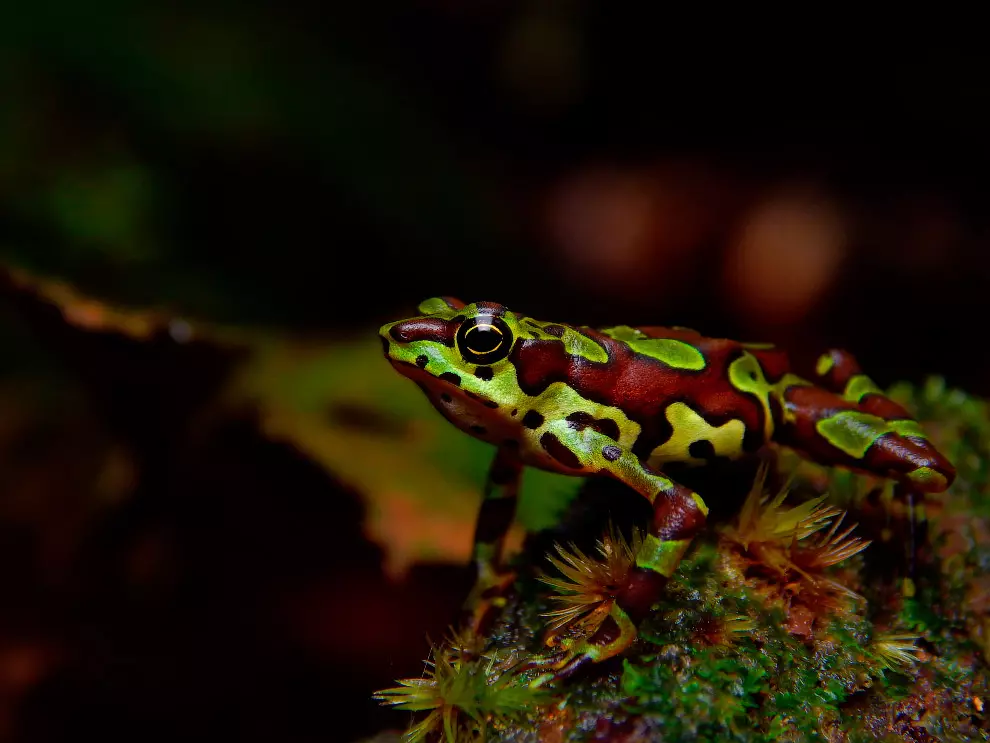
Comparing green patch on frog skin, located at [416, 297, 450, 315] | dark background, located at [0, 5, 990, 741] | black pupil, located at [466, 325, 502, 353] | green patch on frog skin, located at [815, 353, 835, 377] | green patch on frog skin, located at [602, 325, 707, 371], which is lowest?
dark background, located at [0, 5, 990, 741]

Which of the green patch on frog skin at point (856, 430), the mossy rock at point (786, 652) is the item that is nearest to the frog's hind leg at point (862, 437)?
the green patch on frog skin at point (856, 430)

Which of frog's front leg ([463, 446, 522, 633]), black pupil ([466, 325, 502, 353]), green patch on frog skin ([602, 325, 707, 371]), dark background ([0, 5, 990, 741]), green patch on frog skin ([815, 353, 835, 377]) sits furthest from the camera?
dark background ([0, 5, 990, 741])

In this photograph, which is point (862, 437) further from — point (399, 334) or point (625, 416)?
point (399, 334)

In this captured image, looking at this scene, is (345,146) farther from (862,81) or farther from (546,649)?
(546,649)

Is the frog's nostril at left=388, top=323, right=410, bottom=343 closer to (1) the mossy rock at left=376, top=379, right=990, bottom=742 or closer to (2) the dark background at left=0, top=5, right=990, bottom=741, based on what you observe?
(1) the mossy rock at left=376, top=379, right=990, bottom=742

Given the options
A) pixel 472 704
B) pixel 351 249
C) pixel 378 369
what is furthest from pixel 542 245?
pixel 472 704

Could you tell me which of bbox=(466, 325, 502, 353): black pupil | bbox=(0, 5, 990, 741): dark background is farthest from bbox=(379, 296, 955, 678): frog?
bbox=(0, 5, 990, 741): dark background

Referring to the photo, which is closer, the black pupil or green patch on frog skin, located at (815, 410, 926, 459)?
the black pupil

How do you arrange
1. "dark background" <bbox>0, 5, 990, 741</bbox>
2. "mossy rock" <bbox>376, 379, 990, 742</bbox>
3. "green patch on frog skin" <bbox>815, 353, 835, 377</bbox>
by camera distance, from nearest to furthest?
"mossy rock" <bbox>376, 379, 990, 742</bbox> → "green patch on frog skin" <bbox>815, 353, 835, 377</bbox> → "dark background" <bbox>0, 5, 990, 741</bbox>
